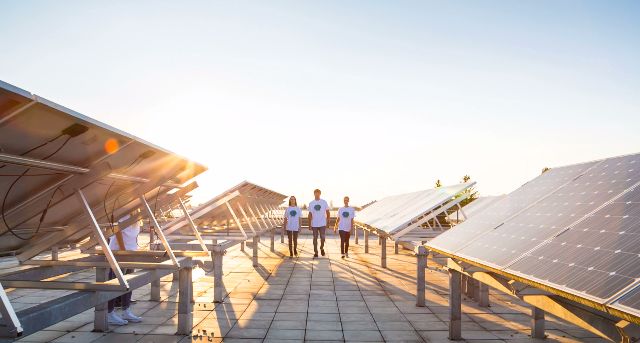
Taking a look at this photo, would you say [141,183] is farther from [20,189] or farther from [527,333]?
[527,333]

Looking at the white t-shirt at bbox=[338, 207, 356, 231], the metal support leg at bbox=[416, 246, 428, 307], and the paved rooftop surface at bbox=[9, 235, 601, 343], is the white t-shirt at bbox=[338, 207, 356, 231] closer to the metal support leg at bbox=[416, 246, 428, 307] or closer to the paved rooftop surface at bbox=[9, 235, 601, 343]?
the paved rooftop surface at bbox=[9, 235, 601, 343]

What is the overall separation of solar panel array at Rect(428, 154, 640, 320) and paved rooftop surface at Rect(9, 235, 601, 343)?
1.43m

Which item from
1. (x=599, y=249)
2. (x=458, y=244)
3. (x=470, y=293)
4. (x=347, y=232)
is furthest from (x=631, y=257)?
(x=347, y=232)

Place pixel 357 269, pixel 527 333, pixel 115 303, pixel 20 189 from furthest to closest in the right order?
pixel 357 269 < pixel 115 303 < pixel 527 333 < pixel 20 189

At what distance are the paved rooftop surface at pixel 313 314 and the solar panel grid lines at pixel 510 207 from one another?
4.40ft

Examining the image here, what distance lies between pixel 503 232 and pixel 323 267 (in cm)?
850

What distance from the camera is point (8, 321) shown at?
296 cm

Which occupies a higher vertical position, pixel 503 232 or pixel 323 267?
pixel 503 232

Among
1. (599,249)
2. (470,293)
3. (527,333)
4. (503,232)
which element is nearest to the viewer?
(599,249)

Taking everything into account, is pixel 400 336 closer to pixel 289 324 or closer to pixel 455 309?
pixel 455 309

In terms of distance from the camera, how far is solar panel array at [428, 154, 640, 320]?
3361 mm

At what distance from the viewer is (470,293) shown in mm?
9219

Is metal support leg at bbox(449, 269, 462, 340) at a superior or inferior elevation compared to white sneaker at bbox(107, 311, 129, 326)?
superior

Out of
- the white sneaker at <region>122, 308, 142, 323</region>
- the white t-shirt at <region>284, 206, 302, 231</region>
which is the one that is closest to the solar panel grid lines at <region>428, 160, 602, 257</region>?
the white sneaker at <region>122, 308, 142, 323</region>
